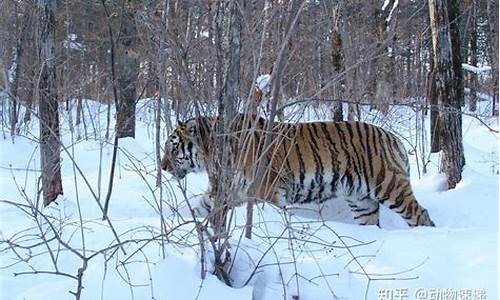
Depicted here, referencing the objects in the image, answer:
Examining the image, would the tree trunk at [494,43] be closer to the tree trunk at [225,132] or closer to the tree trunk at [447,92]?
the tree trunk at [447,92]

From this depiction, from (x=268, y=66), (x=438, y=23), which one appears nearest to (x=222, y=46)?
(x=268, y=66)

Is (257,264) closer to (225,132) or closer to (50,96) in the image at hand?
(225,132)

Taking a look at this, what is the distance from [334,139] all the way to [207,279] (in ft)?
8.55

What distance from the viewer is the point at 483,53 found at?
88.3 ft

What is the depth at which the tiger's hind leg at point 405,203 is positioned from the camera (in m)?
5.04

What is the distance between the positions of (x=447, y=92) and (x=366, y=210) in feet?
4.78

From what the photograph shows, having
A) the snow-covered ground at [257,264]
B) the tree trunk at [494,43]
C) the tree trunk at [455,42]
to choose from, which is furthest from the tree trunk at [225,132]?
the tree trunk at [494,43]

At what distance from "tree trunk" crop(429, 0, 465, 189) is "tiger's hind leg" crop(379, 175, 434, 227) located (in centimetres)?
98

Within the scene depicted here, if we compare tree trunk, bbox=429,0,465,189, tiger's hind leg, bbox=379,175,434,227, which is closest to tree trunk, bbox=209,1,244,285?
tiger's hind leg, bbox=379,175,434,227

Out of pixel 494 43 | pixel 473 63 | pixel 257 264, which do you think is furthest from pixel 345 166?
pixel 473 63

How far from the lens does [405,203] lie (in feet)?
16.6

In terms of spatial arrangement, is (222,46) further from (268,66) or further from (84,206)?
(84,206)

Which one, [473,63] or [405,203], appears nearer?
[405,203]

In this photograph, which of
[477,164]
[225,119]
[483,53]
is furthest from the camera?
[483,53]
